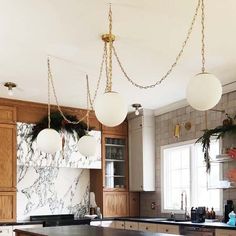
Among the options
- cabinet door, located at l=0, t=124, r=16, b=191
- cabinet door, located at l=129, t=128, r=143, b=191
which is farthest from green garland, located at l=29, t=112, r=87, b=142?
cabinet door, located at l=129, t=128, r=143, b=191

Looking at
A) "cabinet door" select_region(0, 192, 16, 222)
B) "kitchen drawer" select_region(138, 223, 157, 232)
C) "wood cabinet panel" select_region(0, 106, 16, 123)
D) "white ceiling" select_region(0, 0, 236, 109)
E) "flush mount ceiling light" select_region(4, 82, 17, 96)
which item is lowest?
"kitchen drawer" select_region(138, 223, 157, 232)

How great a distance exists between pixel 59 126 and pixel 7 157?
97 cm

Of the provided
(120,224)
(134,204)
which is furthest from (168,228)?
(134,204)

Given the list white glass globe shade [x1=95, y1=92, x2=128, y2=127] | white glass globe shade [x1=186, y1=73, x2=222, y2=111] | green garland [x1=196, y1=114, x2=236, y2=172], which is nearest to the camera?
white glass globe shade [x1=186, y1=73, x2=222, y2=111]

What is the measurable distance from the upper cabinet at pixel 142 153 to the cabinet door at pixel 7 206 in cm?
217

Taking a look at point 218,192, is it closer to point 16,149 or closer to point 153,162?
point 153,162

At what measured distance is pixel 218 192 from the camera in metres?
6.04

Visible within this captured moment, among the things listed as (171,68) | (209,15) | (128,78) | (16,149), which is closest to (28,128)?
(16,149)

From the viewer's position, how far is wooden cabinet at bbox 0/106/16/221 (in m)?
6.12

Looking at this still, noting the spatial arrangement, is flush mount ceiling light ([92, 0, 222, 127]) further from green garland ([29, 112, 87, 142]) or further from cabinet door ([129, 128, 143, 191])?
cabinet door ([129, 128, 143, 191])

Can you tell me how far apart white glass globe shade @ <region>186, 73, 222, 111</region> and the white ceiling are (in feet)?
2.34

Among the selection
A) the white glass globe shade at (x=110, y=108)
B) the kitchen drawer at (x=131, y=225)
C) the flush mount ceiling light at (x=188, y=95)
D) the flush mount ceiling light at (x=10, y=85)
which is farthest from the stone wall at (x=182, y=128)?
the white glass globe shade at (x=110, y=108)

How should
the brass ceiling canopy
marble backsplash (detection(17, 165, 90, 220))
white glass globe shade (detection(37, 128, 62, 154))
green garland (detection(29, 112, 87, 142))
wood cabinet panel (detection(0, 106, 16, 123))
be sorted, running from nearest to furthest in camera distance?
the brass ceiling canopy → white glass globe shade (detection(37, 128, 62, 154)) → wood cabinet panel (detection(0, 106, 16, 123)) → green garland (detection(29, 112, 87, 142)) → marble backsplash (detection(17, 165, 90, 220))

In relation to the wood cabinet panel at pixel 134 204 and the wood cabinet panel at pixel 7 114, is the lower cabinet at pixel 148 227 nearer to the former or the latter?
the wood cabinet panel at pixel 134 204
